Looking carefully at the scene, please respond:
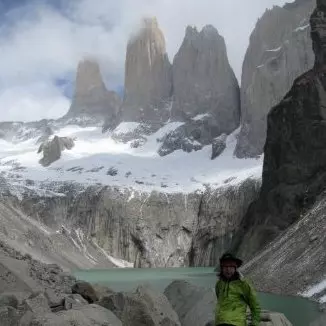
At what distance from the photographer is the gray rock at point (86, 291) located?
22750 millimetres

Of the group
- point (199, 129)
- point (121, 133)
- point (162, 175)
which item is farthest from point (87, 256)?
point (121, 133)

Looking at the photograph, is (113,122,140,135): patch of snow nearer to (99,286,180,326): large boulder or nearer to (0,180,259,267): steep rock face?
(0,180,259,267): steep rock face

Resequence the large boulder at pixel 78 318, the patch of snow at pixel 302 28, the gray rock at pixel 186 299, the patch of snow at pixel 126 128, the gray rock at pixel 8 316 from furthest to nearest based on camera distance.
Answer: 1. the patch of snow at pixel 126 128
2. the patch of snow at pixel 302 28
3. the gray rock at pixel 186 299
4. the gray rock at pixel 8 316
5. the large boulder at pixel 78 318

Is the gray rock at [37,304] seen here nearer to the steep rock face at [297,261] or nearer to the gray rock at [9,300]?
the gray rock at [9,300]

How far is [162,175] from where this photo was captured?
14825 cm

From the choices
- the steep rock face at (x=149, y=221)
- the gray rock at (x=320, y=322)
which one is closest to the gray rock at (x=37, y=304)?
the gray rock at (x=320, y=322)

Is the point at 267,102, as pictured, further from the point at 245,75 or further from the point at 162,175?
the point at 162,175

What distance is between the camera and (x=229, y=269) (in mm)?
9609

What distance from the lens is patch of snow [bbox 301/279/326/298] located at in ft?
116

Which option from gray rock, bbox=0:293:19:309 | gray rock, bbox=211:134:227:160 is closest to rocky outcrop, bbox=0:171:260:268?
gray rock, bbox=211:134:227:160

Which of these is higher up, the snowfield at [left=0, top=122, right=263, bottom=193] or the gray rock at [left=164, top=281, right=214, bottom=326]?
the snowfield at [left=0, top=122, right=263, bottom=193]

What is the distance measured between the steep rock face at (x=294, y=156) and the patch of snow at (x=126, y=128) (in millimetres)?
104952

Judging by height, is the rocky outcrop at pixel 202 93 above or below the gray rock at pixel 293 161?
above

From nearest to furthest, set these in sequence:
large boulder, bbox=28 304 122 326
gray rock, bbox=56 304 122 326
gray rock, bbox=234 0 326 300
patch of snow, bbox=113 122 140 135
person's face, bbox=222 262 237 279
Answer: person's face, bbox=222 262 237 279
large boulder, bbox=28 304 122 326
gray rock, bbox=56 304 122 326
gray rock, bbox=234 0 326 300
patch of snow, bbox=113 122 140 135
